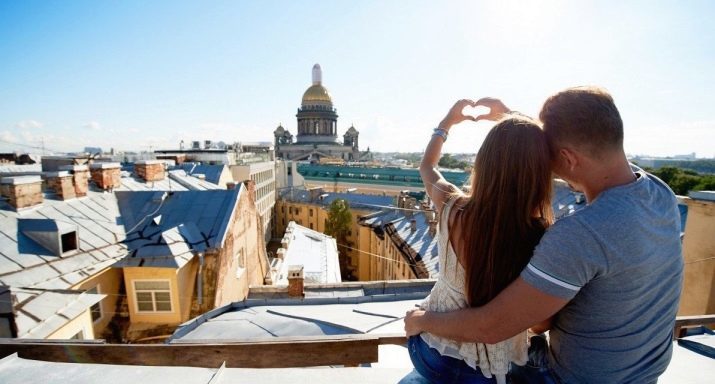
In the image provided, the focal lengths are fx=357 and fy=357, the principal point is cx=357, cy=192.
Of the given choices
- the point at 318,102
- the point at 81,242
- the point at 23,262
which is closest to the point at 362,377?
the point at 23,262

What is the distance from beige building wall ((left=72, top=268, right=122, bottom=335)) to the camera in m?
7.93

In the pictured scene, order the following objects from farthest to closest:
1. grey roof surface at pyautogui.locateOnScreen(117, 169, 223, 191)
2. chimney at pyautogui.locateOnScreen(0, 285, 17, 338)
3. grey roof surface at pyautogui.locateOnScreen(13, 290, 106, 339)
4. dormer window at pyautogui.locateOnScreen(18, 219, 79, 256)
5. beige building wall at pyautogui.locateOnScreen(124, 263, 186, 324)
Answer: grey roof surface at pyautogui.locateOnScreen(117, 169, 223, 191)
beige building wall at pyautogui.locateOnScreen(124, 263, 186, 324)
dormer window at pyautogui.locateOnScreen(18, 219, 79, 256)
grey roof surface at pyautogui.locateOnScreen(13, 290, 106, 339)
chimney at pyautogui.locateOnScreen(0, 285, 17, 338)

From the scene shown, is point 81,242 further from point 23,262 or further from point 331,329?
point 331,329

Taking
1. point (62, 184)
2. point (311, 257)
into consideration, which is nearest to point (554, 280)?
point (62, 184)

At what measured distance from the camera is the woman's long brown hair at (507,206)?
1562 millimetres

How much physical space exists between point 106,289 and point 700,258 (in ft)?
43.4

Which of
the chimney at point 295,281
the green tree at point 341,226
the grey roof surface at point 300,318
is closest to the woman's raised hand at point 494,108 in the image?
the grey roof surface at point 300,318

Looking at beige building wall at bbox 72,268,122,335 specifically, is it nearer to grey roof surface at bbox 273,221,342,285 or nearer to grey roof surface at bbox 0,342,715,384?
grey roof surface at bbox 273,221,342,285

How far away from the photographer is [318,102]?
87.2 m

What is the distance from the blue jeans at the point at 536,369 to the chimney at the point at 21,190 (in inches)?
445

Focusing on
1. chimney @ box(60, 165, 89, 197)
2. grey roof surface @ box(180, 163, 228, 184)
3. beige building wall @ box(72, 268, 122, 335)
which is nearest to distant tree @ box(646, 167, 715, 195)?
grey roof surface @ box(180, 163, 228, 184)

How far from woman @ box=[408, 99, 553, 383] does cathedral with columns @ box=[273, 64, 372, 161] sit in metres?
83.2

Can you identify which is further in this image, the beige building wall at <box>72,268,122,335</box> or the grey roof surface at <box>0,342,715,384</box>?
the beige building wall at <box>72,268,122,335</box>

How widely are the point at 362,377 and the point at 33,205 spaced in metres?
10.9
